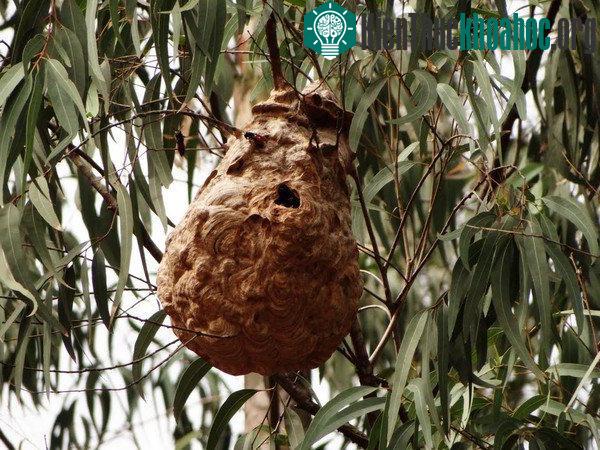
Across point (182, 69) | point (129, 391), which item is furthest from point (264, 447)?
point (182, 69)

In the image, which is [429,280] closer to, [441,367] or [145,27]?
[145,27]

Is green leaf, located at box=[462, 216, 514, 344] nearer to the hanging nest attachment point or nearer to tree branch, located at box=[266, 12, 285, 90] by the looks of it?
the hanging nest attachment point

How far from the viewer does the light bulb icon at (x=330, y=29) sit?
1.95 meters

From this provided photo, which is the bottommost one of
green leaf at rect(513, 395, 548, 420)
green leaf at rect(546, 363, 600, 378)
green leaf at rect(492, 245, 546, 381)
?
green leaf at rect(513, 395, 548, 420)

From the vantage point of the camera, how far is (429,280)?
13.4ft

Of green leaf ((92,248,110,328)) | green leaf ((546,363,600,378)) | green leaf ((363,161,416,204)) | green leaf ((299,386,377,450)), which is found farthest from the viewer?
green leaf ((363,161,416,204))

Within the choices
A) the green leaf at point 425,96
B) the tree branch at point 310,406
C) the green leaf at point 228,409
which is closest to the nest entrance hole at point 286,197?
the green leaf at point 425,96

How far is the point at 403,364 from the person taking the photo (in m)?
1.87

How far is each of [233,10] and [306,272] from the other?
0.70 meters

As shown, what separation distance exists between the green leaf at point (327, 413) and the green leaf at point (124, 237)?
1.23ft

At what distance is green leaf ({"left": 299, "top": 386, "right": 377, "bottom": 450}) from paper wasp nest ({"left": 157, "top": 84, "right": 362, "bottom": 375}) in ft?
0.57

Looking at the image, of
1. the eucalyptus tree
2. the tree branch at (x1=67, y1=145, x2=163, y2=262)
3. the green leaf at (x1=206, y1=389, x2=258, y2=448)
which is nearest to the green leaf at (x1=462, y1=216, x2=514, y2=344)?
the eucalyptus tree

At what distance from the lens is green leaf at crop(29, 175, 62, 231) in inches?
73.7

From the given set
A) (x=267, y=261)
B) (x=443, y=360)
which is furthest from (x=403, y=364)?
(x=267, y=261)
